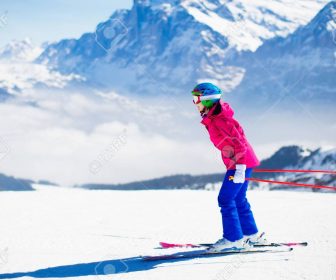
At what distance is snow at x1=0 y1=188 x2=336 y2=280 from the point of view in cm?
500

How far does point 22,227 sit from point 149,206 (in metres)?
3.58

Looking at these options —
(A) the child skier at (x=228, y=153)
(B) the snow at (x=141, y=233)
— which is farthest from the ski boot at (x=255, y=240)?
(B) the snow at (x=141, y=233)

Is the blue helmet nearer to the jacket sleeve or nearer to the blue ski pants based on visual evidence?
the jacket sleeve

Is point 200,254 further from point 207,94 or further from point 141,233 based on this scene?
point 207,94

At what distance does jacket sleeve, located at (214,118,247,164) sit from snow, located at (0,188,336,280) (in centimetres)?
128

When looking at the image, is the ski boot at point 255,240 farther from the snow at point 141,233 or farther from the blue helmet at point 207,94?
the blue helmet at point 207,94

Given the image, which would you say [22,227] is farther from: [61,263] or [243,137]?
[243,137]

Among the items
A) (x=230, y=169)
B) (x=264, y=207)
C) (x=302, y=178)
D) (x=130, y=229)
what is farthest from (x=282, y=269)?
(x=302, y=178)

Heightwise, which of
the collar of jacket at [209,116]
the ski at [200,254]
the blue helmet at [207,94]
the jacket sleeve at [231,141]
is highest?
the blue helmet at [207,94]

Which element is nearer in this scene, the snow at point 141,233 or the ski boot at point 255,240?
the snow at point 141,233

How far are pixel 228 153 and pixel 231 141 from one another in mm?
171

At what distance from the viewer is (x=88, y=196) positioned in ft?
40.7

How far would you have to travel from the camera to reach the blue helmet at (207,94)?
608 cm

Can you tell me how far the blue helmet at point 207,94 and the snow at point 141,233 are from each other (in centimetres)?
203
